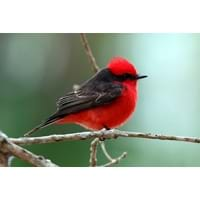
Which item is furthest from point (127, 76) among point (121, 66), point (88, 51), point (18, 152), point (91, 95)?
point (18, 152)

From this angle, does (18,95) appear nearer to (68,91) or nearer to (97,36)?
(68,91)

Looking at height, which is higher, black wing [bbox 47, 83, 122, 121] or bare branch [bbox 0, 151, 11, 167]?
black wing [bbox 47, 83, 122, 121]

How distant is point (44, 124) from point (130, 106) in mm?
380

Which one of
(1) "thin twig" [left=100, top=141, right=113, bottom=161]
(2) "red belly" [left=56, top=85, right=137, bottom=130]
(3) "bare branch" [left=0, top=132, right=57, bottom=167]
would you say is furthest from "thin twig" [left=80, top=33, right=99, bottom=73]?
(3) "bare branch" [left=0, top=132, right=57, bottom=167]

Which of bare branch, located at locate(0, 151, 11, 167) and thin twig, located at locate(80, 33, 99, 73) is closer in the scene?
bare branch, located at locate(0, 151, 11, 167)

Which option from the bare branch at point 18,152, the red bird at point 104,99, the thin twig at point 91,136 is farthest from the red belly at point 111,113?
the bare branch at point 18,152

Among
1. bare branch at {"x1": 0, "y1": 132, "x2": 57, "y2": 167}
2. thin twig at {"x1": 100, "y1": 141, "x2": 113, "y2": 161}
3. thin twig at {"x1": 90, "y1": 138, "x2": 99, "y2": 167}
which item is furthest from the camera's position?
thin twig at {"x1": 100, "y1": 141, "x2": 113, "y2": 161}

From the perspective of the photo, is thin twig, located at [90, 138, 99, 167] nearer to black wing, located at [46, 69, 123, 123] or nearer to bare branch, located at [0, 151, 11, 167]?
black wing, located at [46, 69, 123, 123]

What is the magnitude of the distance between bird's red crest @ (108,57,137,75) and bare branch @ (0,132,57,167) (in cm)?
53

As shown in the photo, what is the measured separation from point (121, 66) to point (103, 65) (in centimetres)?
15

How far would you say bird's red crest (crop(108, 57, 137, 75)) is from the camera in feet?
6.41

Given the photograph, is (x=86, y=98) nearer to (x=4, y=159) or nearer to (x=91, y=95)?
(x=91, y=95)
